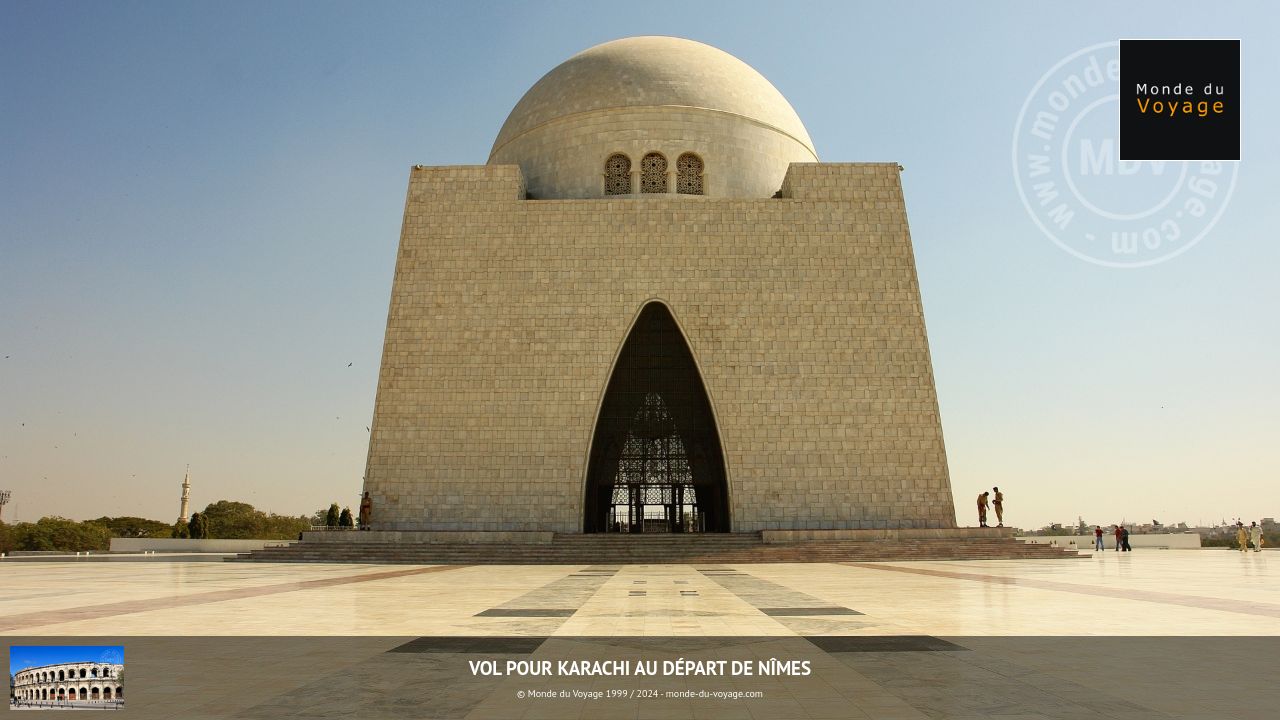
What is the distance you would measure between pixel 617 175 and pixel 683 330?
4.60m

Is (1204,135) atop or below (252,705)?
atop

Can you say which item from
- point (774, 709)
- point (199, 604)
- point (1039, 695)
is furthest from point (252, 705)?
point (199, 604)

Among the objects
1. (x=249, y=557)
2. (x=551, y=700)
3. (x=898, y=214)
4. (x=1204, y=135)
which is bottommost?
(x=249, y=557)

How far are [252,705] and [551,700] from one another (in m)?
1.04

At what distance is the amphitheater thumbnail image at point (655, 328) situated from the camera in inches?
668

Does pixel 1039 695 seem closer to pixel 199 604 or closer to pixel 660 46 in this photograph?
pixel 199 604

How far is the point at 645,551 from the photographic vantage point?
14.4 meters

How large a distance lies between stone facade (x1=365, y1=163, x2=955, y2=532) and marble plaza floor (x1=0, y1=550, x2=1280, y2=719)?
8.71 meters

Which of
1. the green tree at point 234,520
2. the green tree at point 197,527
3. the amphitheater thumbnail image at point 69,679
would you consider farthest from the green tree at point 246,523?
the amphitheater thumbnail image at point 69,679

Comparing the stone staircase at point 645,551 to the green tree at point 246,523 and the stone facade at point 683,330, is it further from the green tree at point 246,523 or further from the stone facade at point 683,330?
the green tree at point 246,523

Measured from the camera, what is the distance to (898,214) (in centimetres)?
1894

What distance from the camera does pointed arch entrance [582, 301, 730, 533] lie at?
19297 mm

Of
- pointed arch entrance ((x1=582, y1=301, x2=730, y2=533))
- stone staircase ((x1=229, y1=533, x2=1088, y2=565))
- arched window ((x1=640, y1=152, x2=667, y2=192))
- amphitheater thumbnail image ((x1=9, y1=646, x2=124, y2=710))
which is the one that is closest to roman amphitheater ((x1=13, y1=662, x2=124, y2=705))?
amphitheater thumbnail image ((x1=9, y1=646, x2=124, y2=710))

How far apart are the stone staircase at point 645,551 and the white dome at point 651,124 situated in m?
8.85
